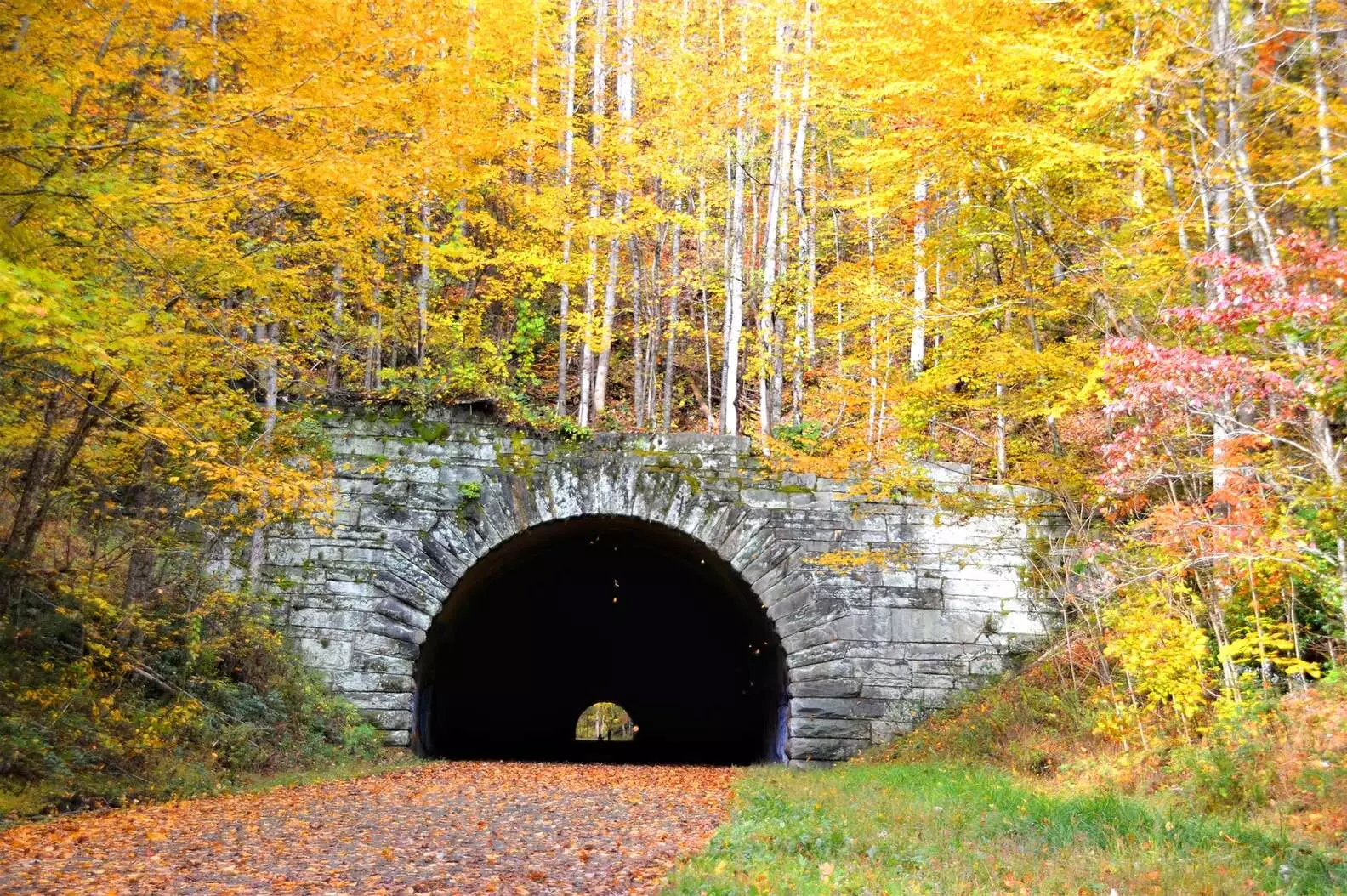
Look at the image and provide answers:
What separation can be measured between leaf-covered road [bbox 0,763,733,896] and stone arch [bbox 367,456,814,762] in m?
2.47

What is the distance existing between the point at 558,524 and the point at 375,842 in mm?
6192

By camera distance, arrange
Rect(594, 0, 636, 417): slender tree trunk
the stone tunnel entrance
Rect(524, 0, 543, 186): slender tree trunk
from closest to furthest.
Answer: the stone tunnel entrance → Rect(524, 0, 543, 186): slender tree trunk → Rect(594, 0, 636, 417): slender tree trunk

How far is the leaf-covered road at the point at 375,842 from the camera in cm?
532

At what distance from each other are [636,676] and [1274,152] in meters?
15.3

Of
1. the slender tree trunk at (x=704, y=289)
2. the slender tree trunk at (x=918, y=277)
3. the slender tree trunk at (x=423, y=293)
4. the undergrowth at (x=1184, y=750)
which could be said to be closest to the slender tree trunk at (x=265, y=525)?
the slender tree trunk at (x=423, y=293)

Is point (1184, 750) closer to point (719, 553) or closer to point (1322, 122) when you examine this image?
point (1322, 122)

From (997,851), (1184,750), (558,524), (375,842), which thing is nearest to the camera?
(997,851)

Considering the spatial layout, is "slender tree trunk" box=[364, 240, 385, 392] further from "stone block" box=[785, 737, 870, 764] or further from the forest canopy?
"stone block" box=[785, 737, 870, 764]

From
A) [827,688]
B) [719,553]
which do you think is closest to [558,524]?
[719,553]

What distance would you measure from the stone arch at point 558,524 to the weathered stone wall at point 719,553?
0.06ft

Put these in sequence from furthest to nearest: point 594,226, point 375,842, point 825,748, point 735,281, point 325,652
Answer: point 735,281
point 594,226
point 825,748
point 325,652
point 375,842

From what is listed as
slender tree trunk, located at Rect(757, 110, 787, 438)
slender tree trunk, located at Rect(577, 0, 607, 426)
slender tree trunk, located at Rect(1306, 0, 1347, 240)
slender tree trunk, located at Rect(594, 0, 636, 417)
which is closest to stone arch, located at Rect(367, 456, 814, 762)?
slender tree trunk, located at Rect(757, 110, 787, 438)

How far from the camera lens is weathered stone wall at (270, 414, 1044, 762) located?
1195 centimetres

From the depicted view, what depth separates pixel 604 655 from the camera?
67.7 ft
